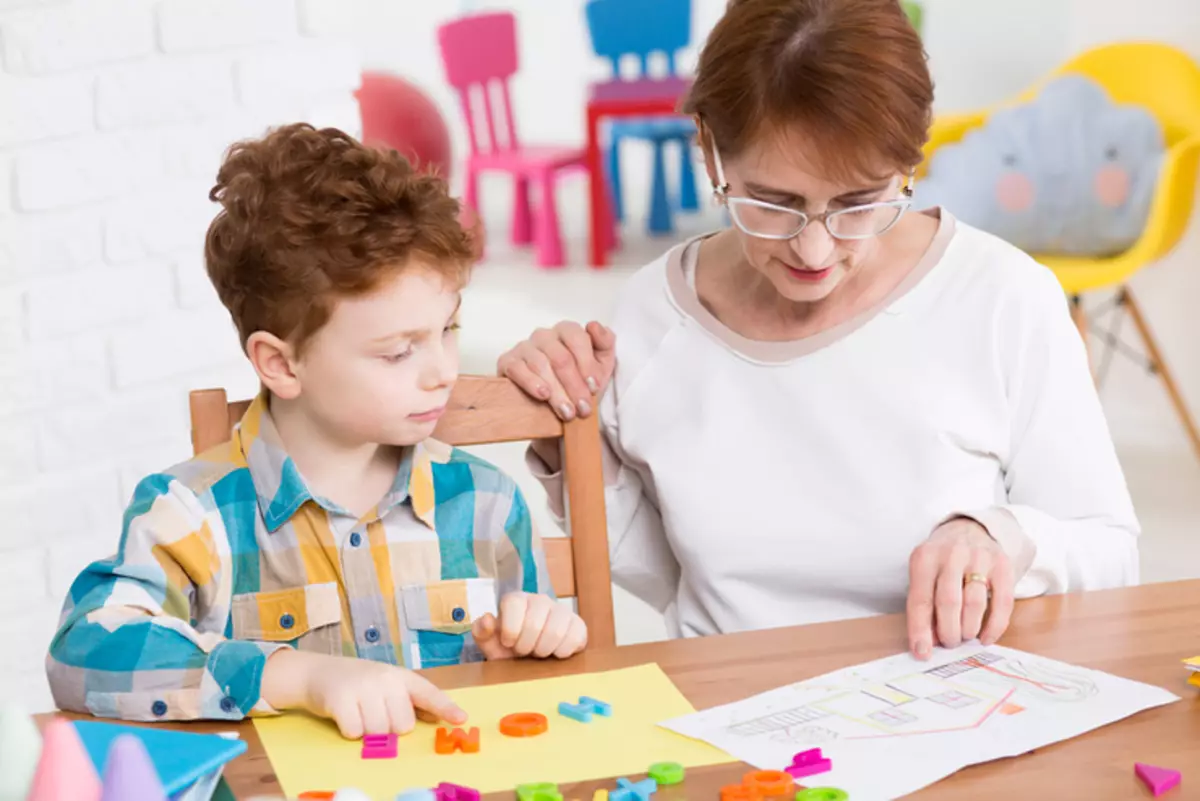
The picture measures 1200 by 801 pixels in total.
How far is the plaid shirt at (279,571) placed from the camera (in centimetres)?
115

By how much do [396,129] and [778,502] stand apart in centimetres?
506

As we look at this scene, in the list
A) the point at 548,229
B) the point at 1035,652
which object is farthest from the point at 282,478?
the point at 548,229

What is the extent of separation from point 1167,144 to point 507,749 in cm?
379

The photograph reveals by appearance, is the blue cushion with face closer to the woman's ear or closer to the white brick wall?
the white brick wall

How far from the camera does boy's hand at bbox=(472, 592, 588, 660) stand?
47.8 inches

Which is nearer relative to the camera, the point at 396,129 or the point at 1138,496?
the point at 1138,496

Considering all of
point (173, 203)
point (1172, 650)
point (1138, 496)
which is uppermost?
point (173, 203)

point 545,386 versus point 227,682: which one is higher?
point 545,386

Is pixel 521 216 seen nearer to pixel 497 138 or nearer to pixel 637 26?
pixel 497 138

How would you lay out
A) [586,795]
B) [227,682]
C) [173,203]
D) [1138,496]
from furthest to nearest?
[1138,496]
[173,203]
[227,682]
[586,795]

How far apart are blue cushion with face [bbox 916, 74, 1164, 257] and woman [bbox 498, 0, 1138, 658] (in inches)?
102

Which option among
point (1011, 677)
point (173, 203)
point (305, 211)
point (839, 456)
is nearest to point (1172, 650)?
point (1011, 677)

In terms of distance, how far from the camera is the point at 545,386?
1.46 meters

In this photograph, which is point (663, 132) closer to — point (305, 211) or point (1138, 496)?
point (1138, 496)
